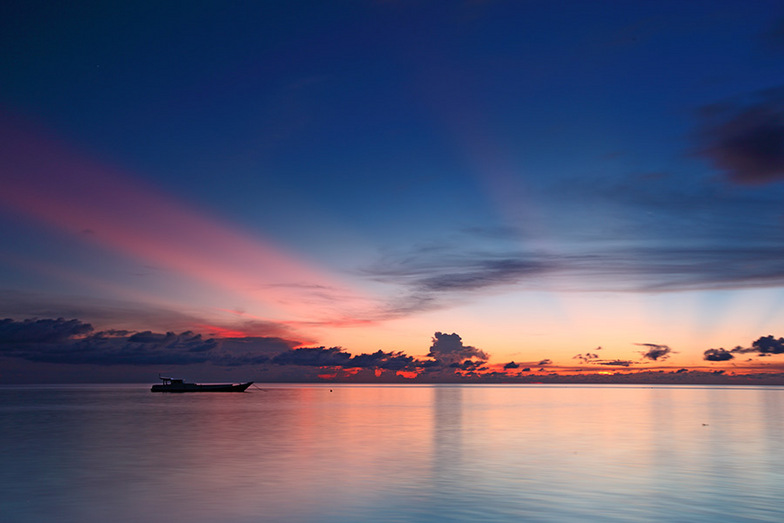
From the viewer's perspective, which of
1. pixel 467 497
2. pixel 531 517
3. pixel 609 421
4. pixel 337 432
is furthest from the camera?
pixel 609 421

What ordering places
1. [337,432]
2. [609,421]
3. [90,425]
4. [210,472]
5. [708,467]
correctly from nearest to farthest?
[210,472] → [708,467] → [337,432] → [90,425] → [609,421]

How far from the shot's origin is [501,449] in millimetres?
56906

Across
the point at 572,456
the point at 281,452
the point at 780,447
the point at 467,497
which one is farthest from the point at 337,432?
the point at 780,447

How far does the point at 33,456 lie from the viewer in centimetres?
5131

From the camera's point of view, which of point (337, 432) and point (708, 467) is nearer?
point (708, 467)

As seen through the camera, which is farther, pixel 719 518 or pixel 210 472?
pixel 210 472

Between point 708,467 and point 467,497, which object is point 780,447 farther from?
point 467,497

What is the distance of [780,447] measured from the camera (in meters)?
58.6

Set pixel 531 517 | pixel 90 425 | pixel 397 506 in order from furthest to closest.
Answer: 1. pixel 90 425
2. pixel 397 506
3. pixel 531 517

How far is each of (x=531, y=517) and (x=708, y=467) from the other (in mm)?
23987

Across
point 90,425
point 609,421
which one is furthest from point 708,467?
point 90,425

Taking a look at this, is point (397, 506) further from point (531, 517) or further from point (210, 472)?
point (210, 472)

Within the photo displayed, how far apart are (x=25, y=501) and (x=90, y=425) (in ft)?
171

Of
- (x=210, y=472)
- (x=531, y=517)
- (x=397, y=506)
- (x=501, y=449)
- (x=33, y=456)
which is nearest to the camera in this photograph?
(x=531, y=517)
